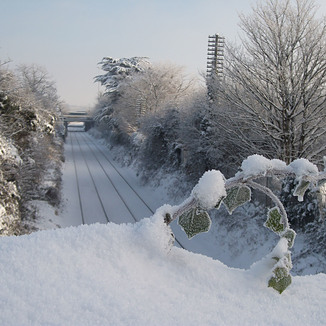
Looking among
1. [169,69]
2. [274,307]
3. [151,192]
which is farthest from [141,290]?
[169,69]

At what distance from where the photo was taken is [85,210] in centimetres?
1772

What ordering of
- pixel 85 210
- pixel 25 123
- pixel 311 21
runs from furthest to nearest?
pixel 85 210 → pixel 25 123 → pixel 311 21

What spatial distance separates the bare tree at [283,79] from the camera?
990 cm

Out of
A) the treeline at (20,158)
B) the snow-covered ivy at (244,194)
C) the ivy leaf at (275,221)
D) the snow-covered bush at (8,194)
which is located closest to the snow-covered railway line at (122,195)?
A: the treeline at (20,158)

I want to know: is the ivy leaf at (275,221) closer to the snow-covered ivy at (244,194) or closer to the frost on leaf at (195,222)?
the snow-covered ivy at (244,194)

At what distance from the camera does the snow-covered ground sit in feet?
2.89

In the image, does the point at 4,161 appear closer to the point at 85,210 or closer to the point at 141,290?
the point at 85,210

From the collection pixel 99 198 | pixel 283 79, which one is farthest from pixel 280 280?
pixel 99 198

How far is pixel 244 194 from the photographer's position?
4.00ft

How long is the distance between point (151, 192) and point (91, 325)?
21.0 meters

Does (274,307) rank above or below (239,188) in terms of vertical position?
below

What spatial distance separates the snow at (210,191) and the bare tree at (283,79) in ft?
31.9

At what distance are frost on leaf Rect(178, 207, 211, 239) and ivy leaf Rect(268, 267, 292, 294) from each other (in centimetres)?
27

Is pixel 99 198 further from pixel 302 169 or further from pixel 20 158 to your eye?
pixel 302 169
